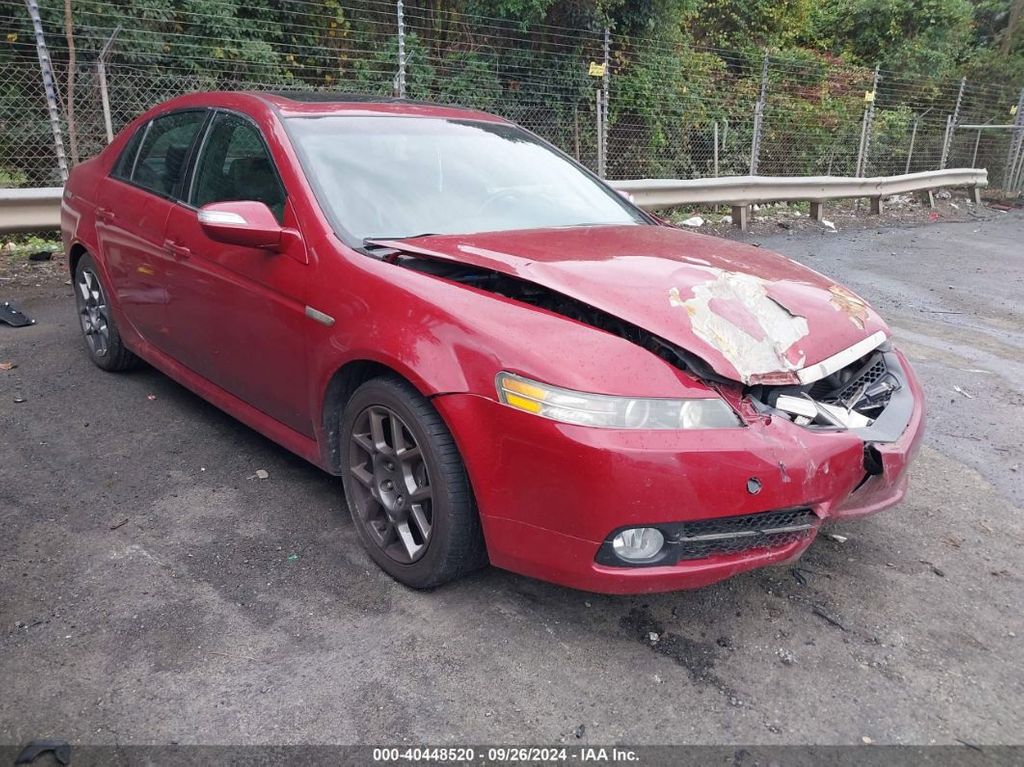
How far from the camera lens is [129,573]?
8.94ft

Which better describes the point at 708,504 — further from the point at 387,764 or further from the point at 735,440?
the point at 387,764

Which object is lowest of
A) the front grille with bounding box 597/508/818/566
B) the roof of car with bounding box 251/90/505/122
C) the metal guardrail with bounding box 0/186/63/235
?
the front grille with bounding box 597/508/818/566

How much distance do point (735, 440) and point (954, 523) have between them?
1633 mm

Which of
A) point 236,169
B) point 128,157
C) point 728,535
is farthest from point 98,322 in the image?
point 728,535

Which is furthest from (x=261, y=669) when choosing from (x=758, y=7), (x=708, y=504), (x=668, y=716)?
(x=758, y=7)

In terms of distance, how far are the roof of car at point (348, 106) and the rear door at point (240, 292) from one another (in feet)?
0.60

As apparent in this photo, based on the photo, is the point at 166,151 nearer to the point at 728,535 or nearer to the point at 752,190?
the point at 728,535

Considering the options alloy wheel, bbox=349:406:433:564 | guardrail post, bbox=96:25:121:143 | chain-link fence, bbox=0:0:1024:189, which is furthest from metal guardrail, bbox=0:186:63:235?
alloy wheel, bbox=349:406:433:564

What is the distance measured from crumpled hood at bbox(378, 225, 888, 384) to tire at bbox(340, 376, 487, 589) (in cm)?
55

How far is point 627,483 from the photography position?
2119mm

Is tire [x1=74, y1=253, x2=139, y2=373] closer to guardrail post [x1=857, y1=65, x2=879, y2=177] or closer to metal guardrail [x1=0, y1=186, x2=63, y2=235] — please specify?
metal guardrail [x1=0, y1=186, x2=63, y2=235]

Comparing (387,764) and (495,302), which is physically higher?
(495,302)

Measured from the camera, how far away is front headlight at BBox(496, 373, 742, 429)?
2154 mm

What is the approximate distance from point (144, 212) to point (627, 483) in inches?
116
